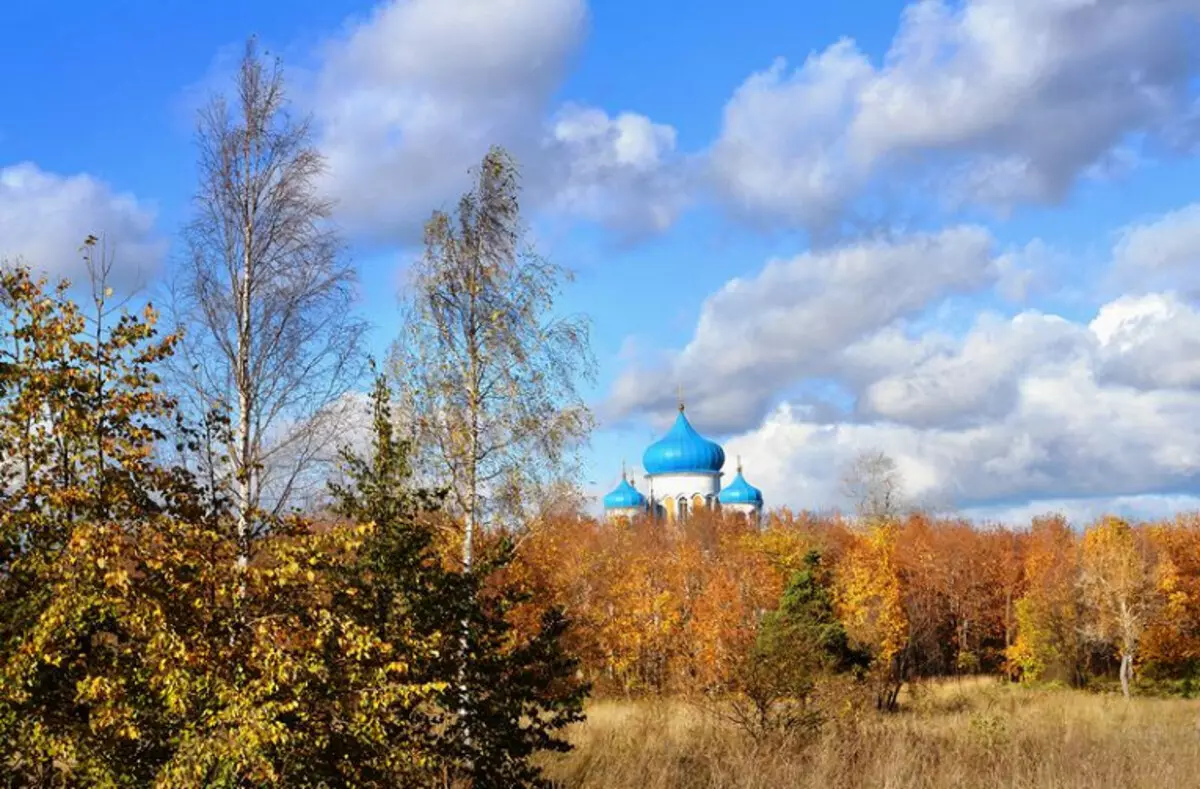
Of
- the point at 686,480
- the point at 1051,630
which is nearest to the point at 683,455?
the point at 686,480

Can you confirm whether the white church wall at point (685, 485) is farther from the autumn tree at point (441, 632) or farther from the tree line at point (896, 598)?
the autumn tree at point (441, 632)

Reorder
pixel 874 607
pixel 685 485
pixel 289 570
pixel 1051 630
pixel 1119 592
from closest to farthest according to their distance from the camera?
pixel 289 570 < pixel 874 607 < pixel 1119 592 < pixel 1051 630 < pixel 685 485

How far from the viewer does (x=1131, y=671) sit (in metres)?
40.5

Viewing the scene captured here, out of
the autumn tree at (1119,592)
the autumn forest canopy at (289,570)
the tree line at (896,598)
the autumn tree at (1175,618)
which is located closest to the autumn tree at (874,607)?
the tree line at (896,598)

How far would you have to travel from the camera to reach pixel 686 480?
7469 cm

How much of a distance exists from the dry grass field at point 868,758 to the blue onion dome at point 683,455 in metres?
56.8

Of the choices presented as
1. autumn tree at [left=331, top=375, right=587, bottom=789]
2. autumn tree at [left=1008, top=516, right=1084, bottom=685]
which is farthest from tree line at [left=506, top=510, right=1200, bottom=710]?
autumn tree at [left=331, top=375, right=587, bottom=789]

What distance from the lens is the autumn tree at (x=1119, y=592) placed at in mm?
38312

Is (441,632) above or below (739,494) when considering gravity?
below

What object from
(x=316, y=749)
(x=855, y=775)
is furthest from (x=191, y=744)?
(x=855, y=775)

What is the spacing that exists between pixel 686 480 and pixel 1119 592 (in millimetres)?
38386

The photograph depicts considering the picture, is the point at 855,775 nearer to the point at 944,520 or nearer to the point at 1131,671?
the point at 1131,671

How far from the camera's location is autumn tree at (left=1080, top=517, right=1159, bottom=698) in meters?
38.3

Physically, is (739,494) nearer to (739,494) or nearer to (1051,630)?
(739,494)
